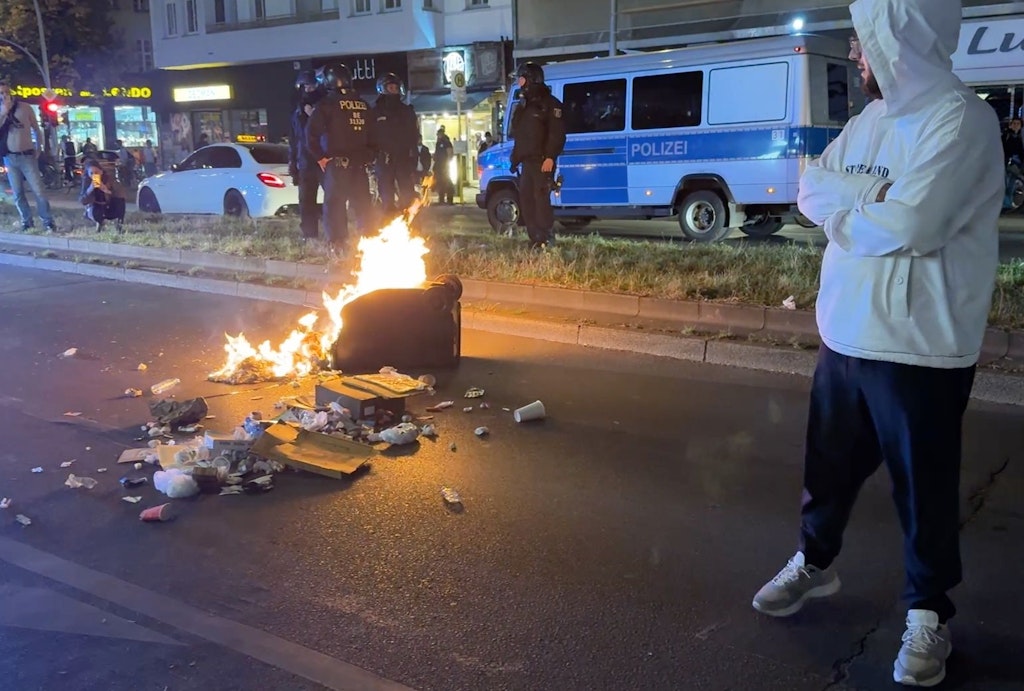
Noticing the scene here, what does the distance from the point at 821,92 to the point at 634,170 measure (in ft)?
10.1

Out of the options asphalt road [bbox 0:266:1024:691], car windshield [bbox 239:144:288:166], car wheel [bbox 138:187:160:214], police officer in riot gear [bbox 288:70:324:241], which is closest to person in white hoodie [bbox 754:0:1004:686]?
asphalt road [bbox 0:266:1024:691]

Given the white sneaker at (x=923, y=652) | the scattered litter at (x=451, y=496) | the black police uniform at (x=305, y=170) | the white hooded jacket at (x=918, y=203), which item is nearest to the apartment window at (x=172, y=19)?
the black police uniform at (x=305, y=170)

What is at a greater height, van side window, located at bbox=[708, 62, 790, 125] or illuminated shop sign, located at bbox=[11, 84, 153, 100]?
illuminated shop sign, located at bbox=[11, 84, 153, 100]

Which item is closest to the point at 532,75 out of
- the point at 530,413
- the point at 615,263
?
the point at 615,263

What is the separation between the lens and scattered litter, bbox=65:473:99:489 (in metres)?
4.86

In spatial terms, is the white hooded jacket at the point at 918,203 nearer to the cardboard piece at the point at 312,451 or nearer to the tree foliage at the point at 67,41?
the cardboard piece at the point at 312,451

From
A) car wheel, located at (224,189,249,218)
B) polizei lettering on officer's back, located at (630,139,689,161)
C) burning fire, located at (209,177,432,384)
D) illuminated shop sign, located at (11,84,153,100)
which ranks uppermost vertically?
illuminated shop sign, located at (11,84,153,100)

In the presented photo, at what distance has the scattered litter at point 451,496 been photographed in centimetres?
459

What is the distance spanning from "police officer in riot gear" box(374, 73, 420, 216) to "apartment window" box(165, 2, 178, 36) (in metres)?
27.0

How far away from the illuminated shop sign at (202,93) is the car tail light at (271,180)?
20188 mm

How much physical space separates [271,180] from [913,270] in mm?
15310

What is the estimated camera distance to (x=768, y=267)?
30.2 ft

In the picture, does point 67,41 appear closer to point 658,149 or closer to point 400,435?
point 658,149

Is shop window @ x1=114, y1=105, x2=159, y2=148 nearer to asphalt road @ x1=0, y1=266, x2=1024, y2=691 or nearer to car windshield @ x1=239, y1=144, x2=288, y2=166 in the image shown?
car windshield @ x1=239, y1=144, x2=288, y2=166
